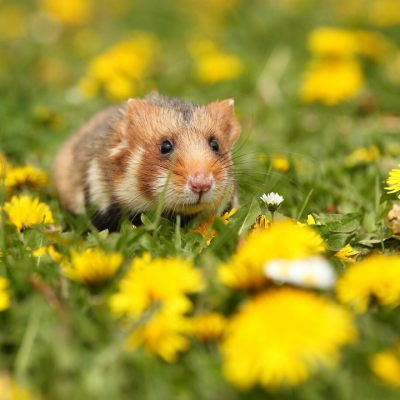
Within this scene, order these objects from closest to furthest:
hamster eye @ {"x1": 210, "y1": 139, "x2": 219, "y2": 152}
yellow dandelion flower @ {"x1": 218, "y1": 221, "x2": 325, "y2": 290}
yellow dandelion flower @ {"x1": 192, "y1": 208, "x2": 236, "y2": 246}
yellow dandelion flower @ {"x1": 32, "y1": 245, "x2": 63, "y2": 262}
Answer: yellow dandelion flower @ {"x1": 218, "y1": 221, "x2": 325, "y2": 290}
yellow dandelion flower @ {"x1": 32, "y1": 245, "x2": 63, "y2": 262}
yellow dandelion flower @ {"x1": 192, "y1": 208, "x2": 236, "y2": 246}
hamster eye @ {"x1": 210, "y1": 139, "x2": 219, "y2": 152}

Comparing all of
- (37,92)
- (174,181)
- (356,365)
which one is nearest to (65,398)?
(356,365)

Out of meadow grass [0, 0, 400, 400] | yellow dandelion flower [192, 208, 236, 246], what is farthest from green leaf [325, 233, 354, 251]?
yellow dandelion flower [192, 208, 236, 246]

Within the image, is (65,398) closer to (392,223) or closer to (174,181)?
(174,181)

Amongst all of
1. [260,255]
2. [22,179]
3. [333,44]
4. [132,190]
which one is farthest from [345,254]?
[333,44]

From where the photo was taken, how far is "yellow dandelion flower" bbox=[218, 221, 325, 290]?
2.59 meters

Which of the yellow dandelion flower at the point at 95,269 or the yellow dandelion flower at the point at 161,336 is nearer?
the yellow dandelion flower at the point at 161,336

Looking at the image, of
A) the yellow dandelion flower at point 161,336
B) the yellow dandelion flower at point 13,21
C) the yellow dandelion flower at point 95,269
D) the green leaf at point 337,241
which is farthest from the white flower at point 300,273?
the yellow dandelion flower at point 13,21

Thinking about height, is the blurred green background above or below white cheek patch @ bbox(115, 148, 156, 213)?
below

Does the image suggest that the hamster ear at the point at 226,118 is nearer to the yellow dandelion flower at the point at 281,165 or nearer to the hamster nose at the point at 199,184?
the yellow dandelion flower at the point at 281,165

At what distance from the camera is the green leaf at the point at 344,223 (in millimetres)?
3773

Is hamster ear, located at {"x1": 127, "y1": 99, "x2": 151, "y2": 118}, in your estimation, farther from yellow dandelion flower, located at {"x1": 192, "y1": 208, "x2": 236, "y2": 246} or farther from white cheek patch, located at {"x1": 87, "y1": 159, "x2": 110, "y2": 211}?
yellow dandelion flower, located at {"x1": 192, "y1": 208, "x2": 236, "y2": 246}

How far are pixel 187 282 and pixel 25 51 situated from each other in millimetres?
6710

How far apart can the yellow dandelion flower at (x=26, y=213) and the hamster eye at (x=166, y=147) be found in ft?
2.72

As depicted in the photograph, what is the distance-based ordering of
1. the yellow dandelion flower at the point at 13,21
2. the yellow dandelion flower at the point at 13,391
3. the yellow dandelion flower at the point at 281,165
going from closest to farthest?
1. the yellow dandelion flower at the point at 13,391
2. the yellow dandelion flower at the point at 281,165
3. the yellow dandelion flower at the point at 13,21
